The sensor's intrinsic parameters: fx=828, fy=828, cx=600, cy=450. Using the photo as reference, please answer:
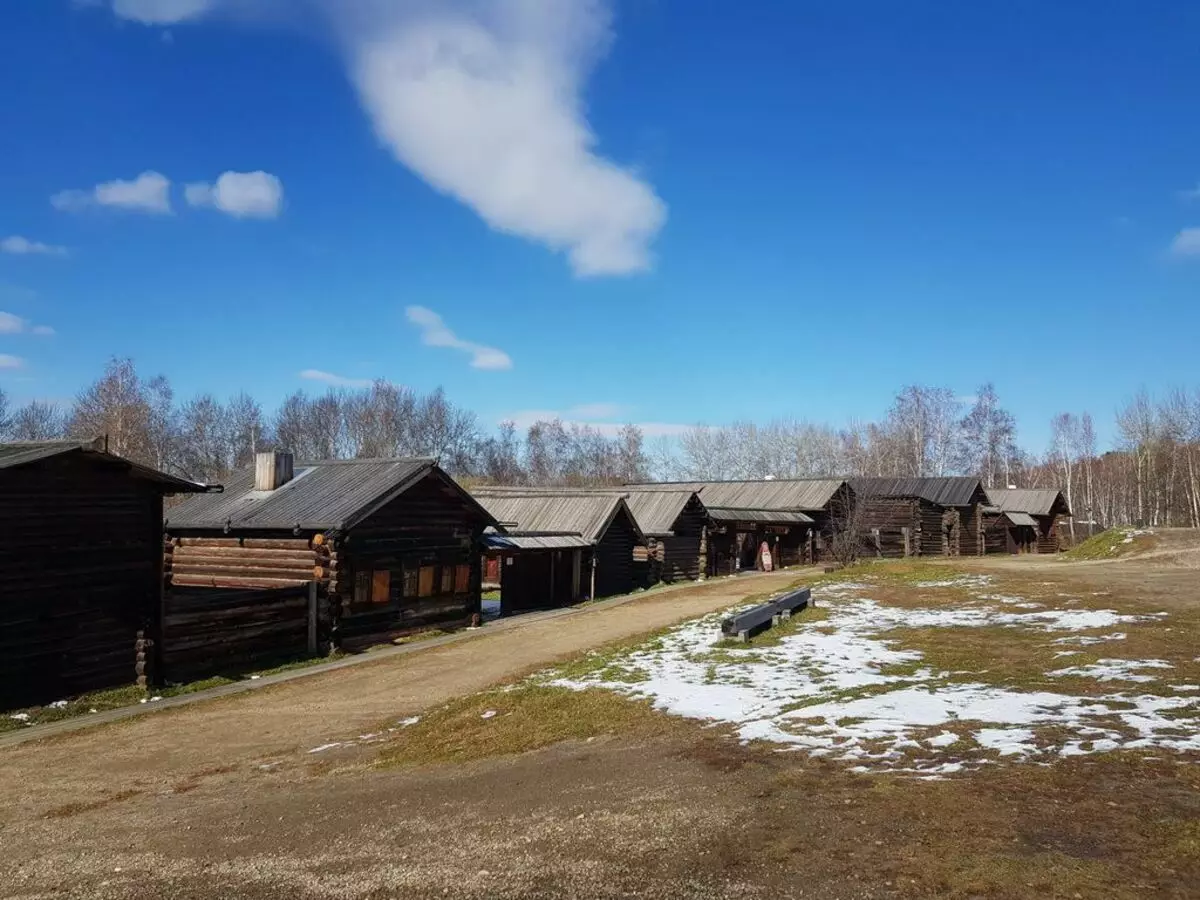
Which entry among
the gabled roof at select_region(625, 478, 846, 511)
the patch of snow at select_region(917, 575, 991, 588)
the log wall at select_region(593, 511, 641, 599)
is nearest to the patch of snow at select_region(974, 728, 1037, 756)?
the patch of snow at select_region(917, 575, 991, 588)

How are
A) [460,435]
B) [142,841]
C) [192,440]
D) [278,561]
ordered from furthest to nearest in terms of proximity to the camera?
[460,435] → [192,440] → [278,561] → [142,841]

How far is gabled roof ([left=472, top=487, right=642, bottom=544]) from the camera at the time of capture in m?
36.6

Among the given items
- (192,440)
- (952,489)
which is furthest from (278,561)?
(192,440)

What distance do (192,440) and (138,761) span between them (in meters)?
82.5

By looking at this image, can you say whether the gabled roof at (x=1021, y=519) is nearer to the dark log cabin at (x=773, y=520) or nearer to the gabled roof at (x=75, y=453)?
the dark log cabin at (x=773, y=520)

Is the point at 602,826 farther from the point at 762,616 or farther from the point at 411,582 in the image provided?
the point at 411,582

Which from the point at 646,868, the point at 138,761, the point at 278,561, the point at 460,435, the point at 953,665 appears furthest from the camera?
the point at 460,435

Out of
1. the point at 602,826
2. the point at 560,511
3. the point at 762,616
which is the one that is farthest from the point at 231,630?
the point at 560,511

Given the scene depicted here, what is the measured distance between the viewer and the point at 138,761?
12531mm

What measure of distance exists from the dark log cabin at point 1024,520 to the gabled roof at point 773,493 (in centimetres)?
1527

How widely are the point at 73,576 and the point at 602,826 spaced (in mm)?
13995

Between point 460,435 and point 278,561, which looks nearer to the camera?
point 278,561

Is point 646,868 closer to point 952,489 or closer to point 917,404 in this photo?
point 952,489

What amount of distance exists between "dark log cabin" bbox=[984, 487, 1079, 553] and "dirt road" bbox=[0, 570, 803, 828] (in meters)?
47.0
